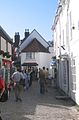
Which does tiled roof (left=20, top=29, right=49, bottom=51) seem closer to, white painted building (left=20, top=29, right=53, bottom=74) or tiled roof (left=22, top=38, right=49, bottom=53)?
white painted building (left=20, top=29, right=53, bottom=74)

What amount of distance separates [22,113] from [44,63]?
174ft

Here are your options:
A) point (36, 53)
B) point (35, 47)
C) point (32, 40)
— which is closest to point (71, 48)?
point (36, 53)

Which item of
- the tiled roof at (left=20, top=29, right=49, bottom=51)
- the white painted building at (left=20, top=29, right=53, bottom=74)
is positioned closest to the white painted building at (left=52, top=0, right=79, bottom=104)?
the white painted building at (left=20, top=29, right=53, bottom=74)

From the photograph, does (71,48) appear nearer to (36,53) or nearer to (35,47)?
(36,53)

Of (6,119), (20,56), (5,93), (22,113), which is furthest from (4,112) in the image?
(20,56)

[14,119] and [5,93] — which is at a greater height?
[5,93]

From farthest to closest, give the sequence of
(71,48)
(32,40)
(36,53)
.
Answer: (32,40) → (36,53) → (71,48)

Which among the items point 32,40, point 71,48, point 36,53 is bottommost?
point 71,48

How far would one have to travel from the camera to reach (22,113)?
15242 mm

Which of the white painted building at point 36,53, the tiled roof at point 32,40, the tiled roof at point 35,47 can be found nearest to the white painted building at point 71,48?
the white painted building at point 36,53

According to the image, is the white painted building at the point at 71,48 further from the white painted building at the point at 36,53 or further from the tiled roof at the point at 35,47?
the tiled roof at the point at 35,47

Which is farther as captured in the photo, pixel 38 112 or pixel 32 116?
pixel 38 112

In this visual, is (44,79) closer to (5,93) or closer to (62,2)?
(62,2)

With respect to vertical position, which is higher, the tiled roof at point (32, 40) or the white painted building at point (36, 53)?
the tiled roof at point (32, 40)
